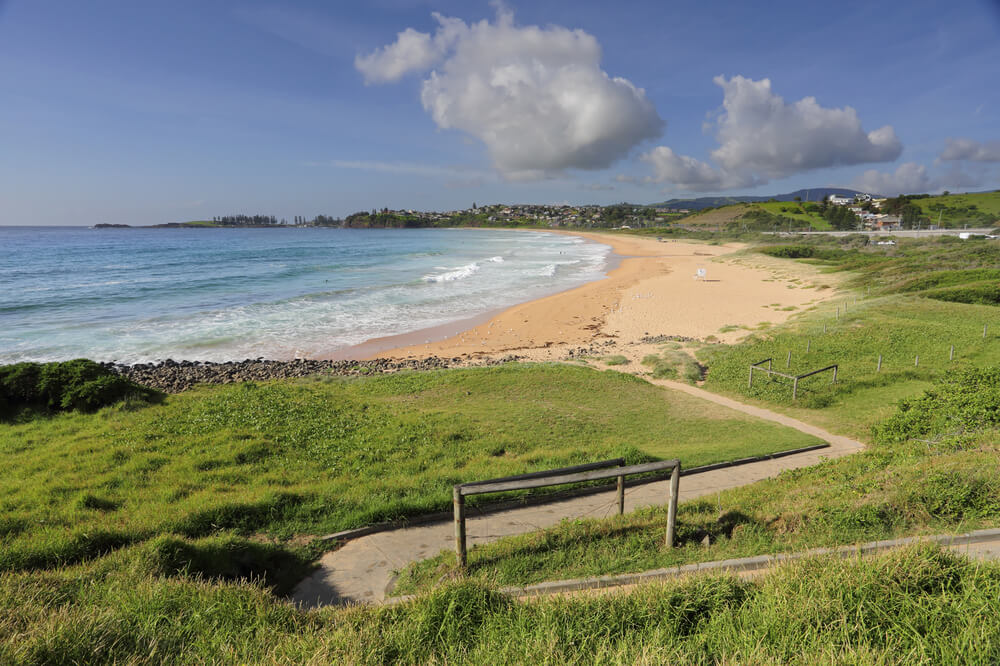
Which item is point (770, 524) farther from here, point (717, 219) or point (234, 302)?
point (717, 219)

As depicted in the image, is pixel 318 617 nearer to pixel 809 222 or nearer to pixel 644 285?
pixel 644 285

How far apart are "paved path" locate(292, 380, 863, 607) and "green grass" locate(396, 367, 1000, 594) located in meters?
0.49

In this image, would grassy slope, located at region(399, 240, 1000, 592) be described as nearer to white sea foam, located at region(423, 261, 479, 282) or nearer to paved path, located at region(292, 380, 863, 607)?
paved path, located at region(292, 380, 863, 607)

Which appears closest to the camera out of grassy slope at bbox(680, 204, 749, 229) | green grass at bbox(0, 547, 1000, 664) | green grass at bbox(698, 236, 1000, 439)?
green grass at bbox(0, 547, 1000, 664)

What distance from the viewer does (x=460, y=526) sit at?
5.95m

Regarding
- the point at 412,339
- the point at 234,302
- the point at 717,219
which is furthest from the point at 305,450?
the point at 717,219

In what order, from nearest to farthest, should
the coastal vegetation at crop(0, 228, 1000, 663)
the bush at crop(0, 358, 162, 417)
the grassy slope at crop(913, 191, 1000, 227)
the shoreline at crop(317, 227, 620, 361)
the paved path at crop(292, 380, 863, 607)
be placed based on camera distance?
1. the coastal vegetation at crop(0, 228, 1000, 663)
2. the paved path at crop(292, 380, 863, 607)
3. the bush at crop(0, 358, 162, 417)
4. the shoreline at crop(317, 227, 620, 361)
5. the grassy slope at crop(913, 191, 1000, 227)

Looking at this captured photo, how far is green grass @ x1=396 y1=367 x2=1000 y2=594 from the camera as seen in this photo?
5.73 metres

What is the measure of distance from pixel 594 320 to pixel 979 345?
18545 mm

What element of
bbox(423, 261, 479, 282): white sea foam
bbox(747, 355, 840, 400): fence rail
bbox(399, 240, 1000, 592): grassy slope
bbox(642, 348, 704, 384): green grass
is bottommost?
bbox(642, 348, 704, 384): green grass

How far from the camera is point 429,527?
7590 mm

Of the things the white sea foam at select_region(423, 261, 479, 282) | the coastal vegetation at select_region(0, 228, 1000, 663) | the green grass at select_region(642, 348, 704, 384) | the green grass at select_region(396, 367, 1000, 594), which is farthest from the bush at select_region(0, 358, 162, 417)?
the white sea foam at select_region(423, 261, 479, 282)

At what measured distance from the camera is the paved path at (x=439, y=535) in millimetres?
6051

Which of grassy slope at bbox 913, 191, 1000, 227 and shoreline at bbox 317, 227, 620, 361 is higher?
grassy slope at bbox 913, 191, 1000, 227
